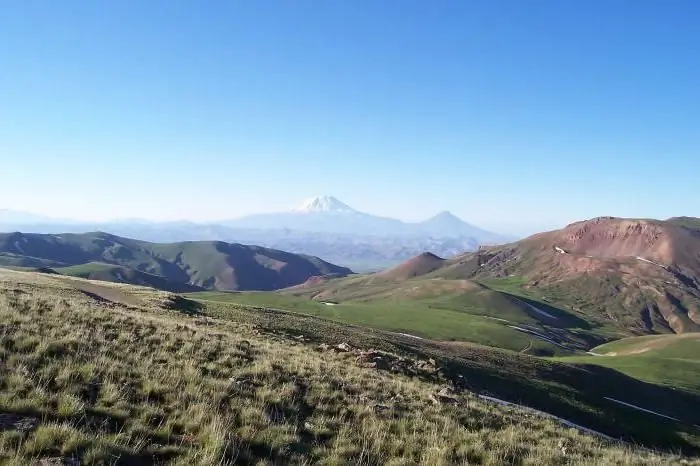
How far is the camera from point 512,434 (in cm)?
1597

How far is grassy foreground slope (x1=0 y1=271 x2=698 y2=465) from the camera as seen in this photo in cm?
1005

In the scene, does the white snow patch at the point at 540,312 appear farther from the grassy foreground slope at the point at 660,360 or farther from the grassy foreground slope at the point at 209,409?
the grassy foreground slope at the point at 209,409

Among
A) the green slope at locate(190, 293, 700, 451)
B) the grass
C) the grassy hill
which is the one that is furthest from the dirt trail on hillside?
the grassy hill

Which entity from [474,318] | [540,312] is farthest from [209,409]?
[540,312]

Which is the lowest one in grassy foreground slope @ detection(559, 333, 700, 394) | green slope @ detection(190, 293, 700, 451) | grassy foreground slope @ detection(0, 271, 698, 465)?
grassy foreground slope @ detection(559, 333, 700, 394)

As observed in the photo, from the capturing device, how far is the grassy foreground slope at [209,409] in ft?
33.0

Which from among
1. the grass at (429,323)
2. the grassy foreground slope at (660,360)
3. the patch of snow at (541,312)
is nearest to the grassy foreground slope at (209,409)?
the grassy foreground slope at (660,360)

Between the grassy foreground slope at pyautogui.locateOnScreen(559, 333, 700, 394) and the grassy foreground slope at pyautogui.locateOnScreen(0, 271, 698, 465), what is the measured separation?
66940mm

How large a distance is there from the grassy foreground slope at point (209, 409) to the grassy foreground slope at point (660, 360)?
66.9 m

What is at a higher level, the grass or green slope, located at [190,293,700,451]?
green slope, located at [190,293,700,451]

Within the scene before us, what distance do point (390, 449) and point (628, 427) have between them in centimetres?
3020

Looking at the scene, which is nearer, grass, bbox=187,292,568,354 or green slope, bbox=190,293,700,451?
green slope, bbox=190,293,700,451

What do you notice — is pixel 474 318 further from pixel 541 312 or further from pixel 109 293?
pixel 109 293

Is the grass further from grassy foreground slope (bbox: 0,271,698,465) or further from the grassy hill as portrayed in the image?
grassy foreground slope (bbox: 0,271,698,465)
